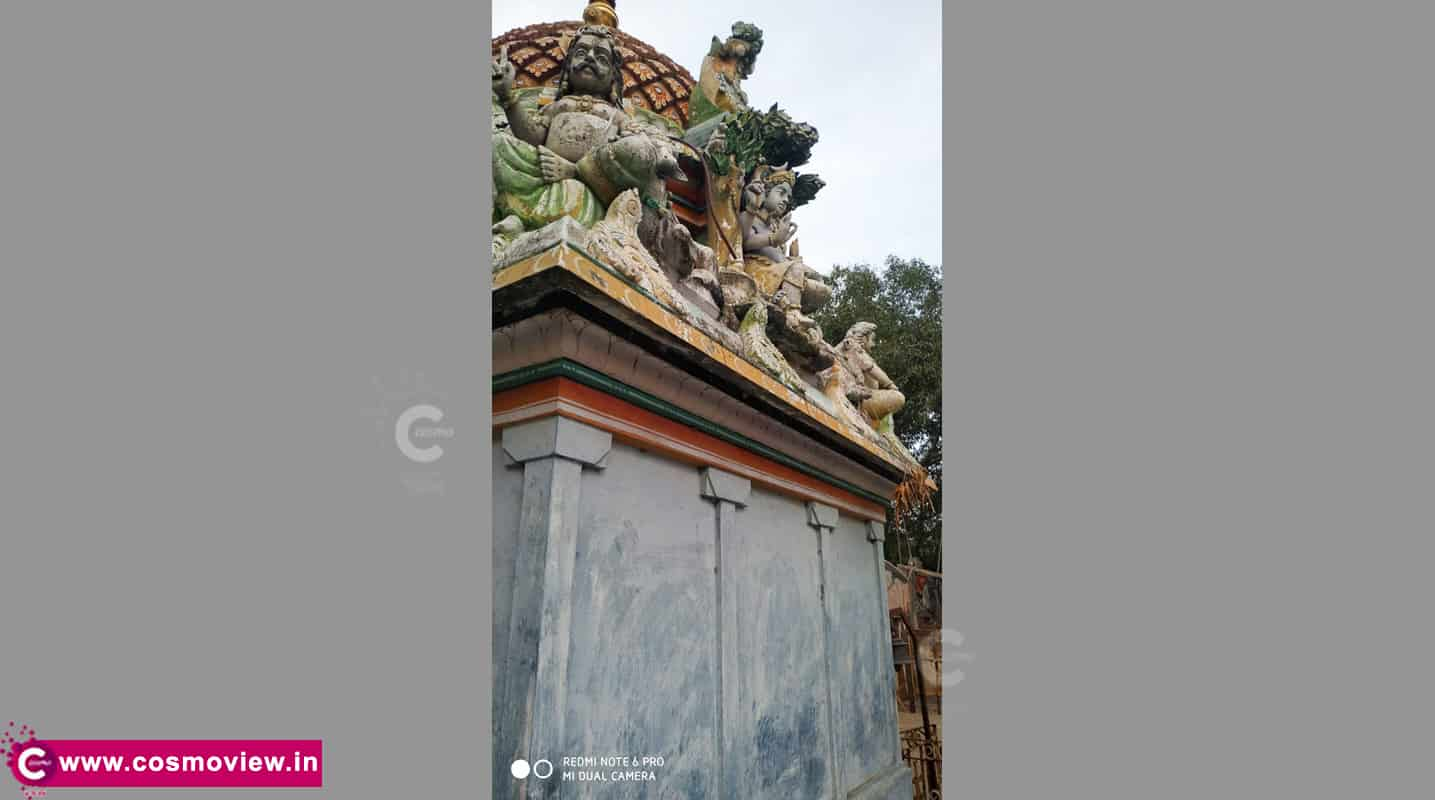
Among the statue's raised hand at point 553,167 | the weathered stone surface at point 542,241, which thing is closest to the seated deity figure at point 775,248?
the statue's raised hand at point 553,167

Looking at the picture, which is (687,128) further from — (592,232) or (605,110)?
(592,232)

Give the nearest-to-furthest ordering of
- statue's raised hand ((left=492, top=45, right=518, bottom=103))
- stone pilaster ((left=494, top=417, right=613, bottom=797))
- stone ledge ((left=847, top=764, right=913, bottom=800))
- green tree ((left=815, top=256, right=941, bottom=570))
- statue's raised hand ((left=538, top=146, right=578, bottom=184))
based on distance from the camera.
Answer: stone pilaster ((left=494, top=417, right=613, bottom=797)), statue's raised hand ((left=492, top=45, right=518, bottom=103)), statue's raised hand ((left=538, top=146, right=578, bottom=184)), stone ledge ((left=847, top=764, right=913, bottom=800)), green tree ((left=815, top=256, right=941, bottom=570))

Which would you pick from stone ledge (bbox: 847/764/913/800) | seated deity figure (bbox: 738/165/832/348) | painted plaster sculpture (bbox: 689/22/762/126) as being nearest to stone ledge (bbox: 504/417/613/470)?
seated deity figure (bbox: 738/165/832/348)

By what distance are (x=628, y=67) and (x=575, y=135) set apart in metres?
3.23

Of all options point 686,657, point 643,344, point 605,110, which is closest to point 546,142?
point 605,110

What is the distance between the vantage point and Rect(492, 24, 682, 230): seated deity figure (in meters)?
3.40

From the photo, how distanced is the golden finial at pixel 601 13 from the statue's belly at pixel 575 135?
1.80 meters

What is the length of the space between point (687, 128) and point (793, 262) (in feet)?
5.19
